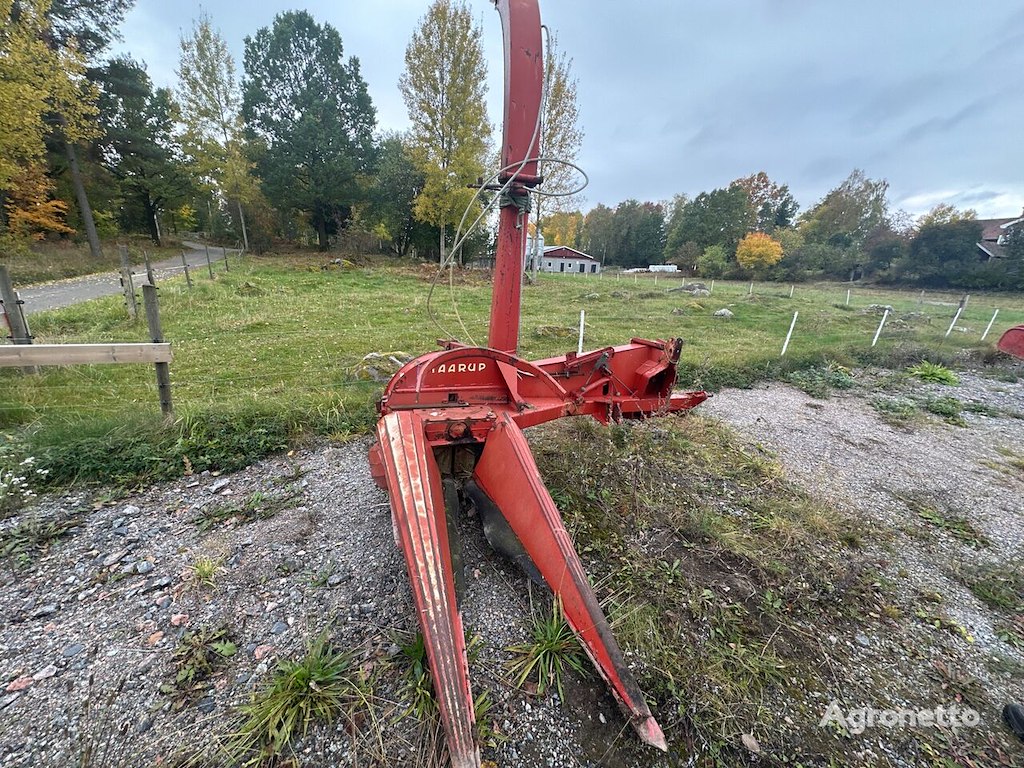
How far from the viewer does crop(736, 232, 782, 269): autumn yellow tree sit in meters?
39.6

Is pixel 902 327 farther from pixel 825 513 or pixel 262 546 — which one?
pixel 262 546

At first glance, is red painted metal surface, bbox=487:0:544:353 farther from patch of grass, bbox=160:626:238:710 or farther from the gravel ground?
patch of grass, bbox=160:626:238:710

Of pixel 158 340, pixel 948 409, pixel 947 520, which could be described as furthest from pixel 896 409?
pixel 158 340

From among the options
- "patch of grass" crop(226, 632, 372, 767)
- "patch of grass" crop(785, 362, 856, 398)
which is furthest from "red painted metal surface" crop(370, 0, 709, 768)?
"patch of grass" crop(785, 362, 856, 398)

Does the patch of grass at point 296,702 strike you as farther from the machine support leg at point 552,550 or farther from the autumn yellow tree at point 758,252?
the autumn yellow tree at point 758,252

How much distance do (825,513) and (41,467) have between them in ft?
21.9

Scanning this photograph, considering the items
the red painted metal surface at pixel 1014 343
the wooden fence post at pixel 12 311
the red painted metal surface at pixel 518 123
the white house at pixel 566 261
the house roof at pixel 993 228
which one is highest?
the house roof at pixel 993 228

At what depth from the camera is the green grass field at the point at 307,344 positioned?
4.15 m

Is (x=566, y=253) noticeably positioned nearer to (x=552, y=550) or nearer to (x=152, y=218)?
(x=152, y=218)

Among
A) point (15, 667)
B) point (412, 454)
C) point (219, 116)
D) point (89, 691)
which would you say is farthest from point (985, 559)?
point (219, 116)

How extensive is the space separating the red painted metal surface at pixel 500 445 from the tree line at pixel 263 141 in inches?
724

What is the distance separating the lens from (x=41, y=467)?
11.3 feet

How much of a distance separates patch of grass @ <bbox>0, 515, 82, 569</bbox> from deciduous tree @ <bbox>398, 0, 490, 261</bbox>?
18513 mm

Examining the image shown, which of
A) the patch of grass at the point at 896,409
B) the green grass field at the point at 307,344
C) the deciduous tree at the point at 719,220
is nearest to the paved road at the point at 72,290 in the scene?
the green grass field at the point at 307,344
